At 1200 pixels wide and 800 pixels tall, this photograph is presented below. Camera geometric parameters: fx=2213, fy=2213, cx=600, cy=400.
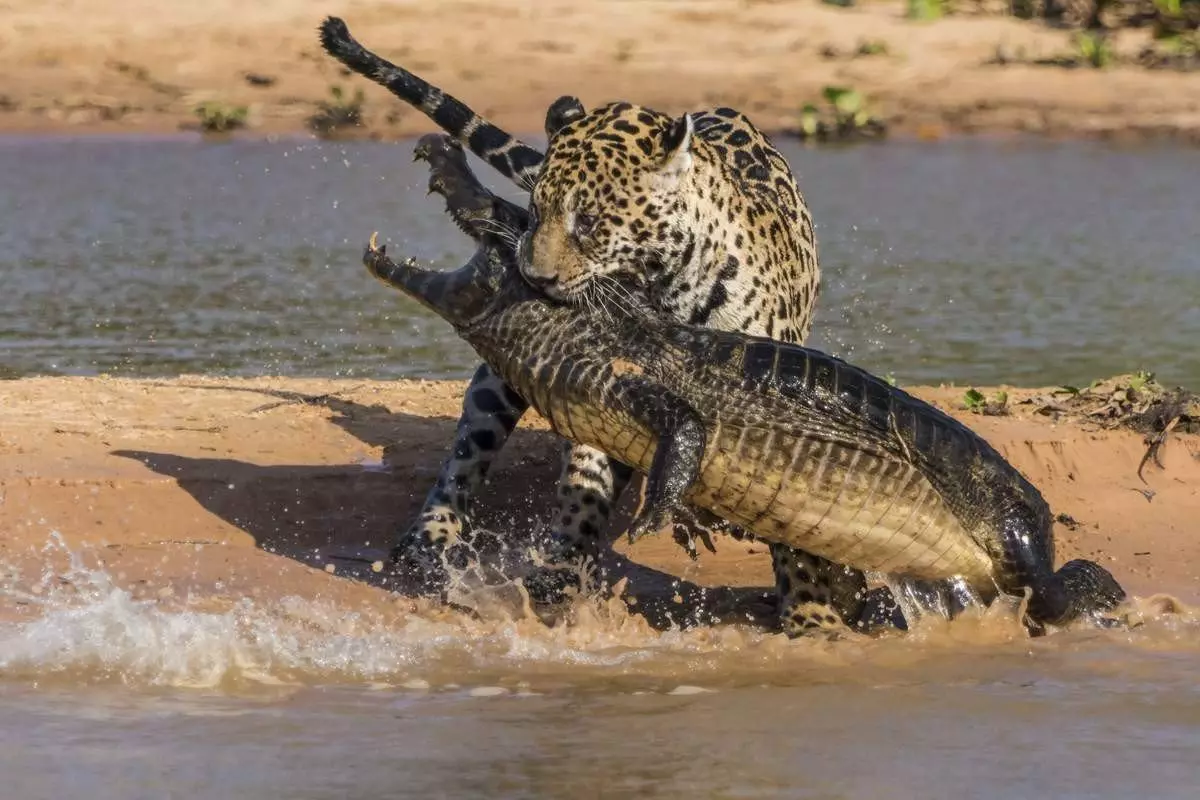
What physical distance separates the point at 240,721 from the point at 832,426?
191cm

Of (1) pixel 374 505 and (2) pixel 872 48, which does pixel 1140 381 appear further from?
(2) pixel 872 48

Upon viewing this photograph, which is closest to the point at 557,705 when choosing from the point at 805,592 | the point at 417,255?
the point at 805,592

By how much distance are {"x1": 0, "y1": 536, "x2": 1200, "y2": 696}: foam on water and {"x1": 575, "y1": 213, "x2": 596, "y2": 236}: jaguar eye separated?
120 centimetres

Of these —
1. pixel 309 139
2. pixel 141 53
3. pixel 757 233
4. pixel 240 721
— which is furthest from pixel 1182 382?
pixel 141 53

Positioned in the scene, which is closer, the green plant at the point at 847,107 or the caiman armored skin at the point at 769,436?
the caiman armored skin at the point at 769,436

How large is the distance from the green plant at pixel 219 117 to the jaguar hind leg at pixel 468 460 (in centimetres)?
1323

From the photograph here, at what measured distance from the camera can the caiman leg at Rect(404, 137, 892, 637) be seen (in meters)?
7.00

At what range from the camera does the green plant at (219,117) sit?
20.6m

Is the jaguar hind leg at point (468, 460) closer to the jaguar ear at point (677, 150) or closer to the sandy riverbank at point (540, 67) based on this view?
the jaguar ear at point (677, 150)

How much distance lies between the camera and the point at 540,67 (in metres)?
22.0

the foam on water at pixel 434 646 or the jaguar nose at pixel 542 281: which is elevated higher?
the jaguar nose at pixel 542 281

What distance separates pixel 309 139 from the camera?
20531mm

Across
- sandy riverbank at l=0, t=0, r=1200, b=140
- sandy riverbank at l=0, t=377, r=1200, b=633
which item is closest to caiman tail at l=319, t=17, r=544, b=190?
sandy riverbank at l=0, t=377, r=1200, b=633

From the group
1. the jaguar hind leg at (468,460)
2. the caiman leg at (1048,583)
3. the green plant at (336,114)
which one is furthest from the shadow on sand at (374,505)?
the green plant at (336,114)
